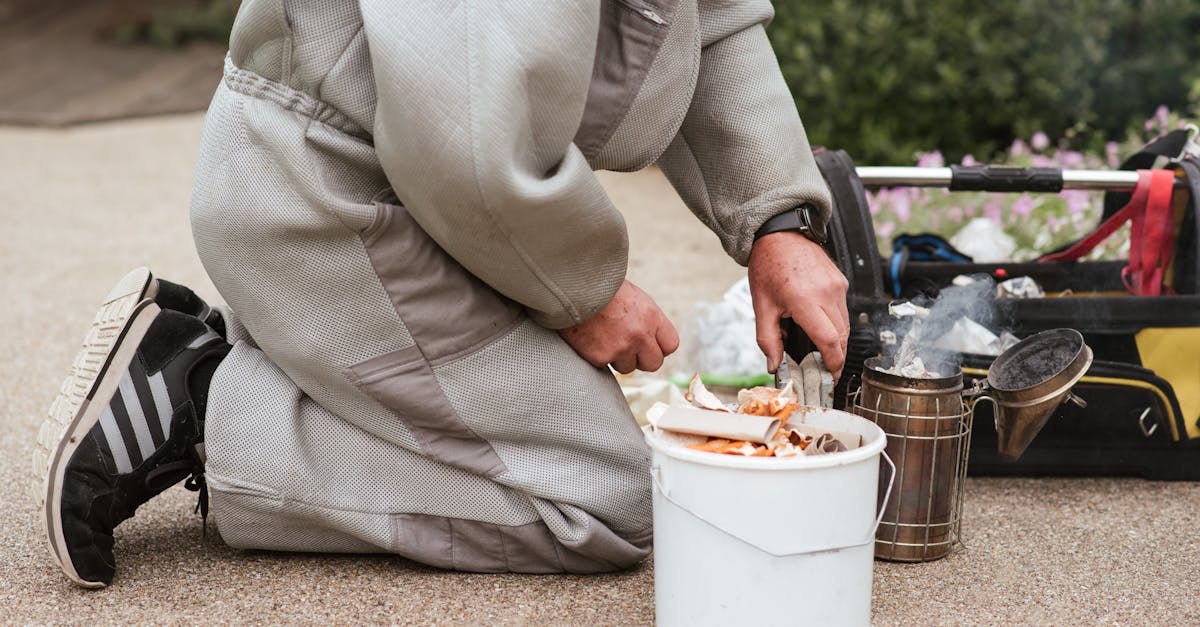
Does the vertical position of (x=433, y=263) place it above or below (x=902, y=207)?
above

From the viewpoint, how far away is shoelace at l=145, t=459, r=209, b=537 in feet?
6.56

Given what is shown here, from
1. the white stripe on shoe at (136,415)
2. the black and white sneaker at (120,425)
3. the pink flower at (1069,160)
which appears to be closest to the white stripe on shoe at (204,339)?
the black and white sneaker at (120,425)

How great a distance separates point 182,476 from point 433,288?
57 centimetres

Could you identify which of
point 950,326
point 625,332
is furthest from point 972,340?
point 625,332

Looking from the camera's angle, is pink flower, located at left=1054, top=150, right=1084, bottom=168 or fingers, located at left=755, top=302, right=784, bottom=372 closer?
fingers, located at left=755, top=302, right=784, bottom=372

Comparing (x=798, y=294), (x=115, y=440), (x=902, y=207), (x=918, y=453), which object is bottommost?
(x=902, y=207)

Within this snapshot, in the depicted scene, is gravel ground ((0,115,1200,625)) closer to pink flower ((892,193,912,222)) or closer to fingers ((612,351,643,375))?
fingers ((612,351,643,375))

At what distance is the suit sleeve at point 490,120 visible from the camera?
1.63 metres

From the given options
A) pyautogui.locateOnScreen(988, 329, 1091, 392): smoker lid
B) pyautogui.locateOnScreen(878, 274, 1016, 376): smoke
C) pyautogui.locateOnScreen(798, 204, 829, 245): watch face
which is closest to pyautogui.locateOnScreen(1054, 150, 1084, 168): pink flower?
pyautogui.locateOnScreen(878, 274, 1016, 376): smoke

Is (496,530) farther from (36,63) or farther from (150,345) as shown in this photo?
(36,63)

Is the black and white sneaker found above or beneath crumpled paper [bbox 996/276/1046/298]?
above

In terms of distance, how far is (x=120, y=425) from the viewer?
1944 millimetres

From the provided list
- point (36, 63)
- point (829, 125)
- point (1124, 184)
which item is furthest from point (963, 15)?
point (36, 63)

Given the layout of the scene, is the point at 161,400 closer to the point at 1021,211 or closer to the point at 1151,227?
the point at 1151,227
